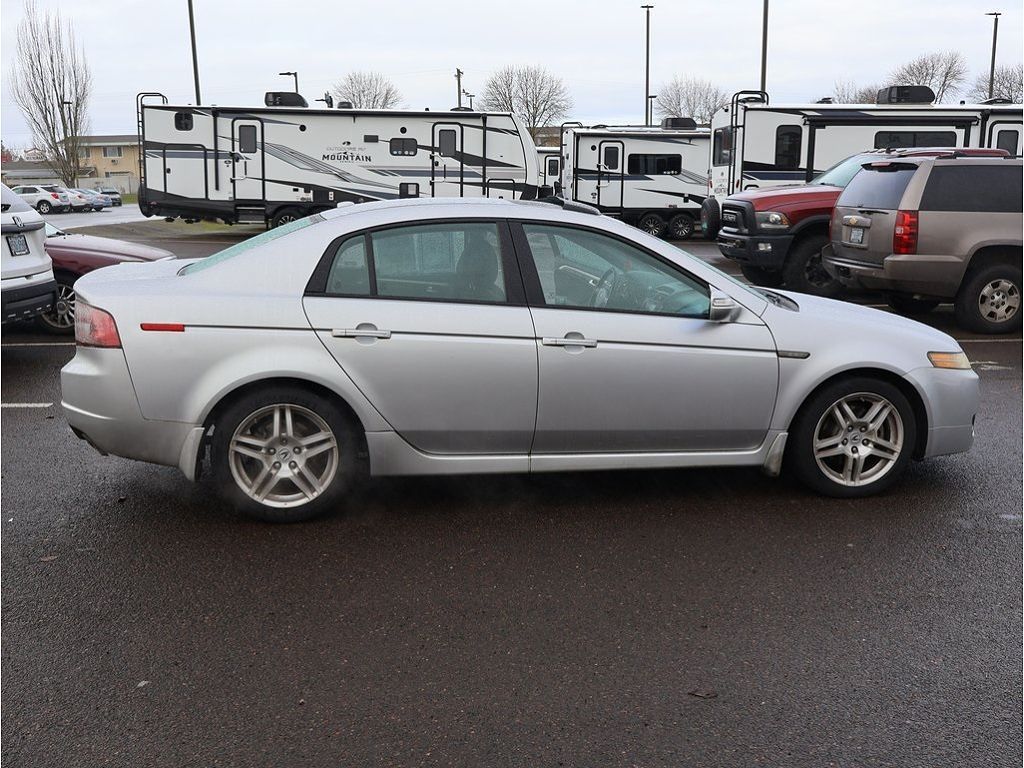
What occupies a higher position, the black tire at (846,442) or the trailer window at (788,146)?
the trailer window at (788,146)

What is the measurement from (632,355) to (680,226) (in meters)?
22.9

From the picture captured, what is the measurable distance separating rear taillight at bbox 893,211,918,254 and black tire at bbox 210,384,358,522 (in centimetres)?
741

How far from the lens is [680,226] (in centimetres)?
2703

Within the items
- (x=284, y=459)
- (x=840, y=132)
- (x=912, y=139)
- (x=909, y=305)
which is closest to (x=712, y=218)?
(x=909, y=305)

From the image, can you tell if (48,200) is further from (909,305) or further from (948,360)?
(948,360)

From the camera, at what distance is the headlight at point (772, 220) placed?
12.9 meters

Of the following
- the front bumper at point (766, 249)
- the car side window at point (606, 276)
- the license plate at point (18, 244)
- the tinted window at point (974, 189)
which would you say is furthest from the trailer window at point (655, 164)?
the car side window at point (606, 276)

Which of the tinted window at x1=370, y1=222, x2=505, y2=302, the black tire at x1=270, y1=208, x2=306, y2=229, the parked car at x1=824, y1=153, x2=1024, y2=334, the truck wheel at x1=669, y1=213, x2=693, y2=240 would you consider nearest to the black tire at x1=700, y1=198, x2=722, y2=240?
the parked car at x1=824, y1=153, x2=1024, y2=334

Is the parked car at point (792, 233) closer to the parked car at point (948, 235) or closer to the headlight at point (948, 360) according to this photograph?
the parked car at point (948, 235)

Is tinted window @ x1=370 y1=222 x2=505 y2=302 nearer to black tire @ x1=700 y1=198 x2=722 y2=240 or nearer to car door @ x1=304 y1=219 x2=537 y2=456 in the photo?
car door @ x1=304 y1=219 x2=537 y2=456

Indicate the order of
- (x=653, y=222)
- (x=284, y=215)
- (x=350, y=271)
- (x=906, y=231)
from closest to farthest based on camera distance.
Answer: (x=350, y=271) → (x=906, y=231) → (x=284, y=215) → (x=653, y=222)

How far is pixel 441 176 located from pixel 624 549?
64.3 feet

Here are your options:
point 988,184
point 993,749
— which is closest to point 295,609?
point 993,749

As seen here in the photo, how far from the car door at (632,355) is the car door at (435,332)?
123mm
